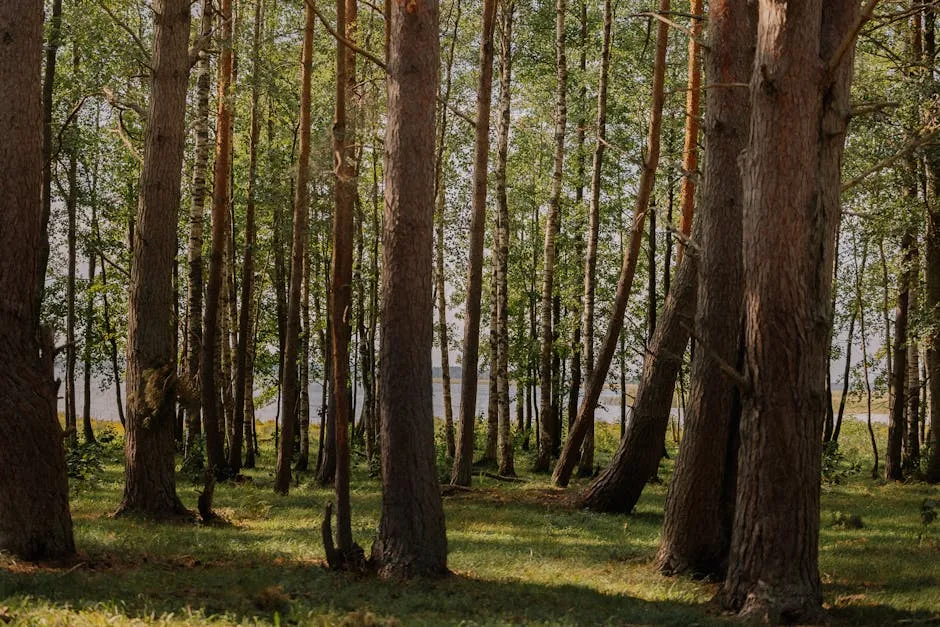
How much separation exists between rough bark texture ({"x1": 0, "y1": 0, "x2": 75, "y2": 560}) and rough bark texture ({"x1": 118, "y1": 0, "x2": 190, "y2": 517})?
3.16m

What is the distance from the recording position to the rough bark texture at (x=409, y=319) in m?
8.70

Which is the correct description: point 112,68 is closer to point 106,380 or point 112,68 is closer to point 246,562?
point 246,562

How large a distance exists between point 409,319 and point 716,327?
137 inches

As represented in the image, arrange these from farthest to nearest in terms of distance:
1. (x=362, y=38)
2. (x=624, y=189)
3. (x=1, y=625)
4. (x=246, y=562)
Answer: (x=624, y=189)
(x=362, y=38)
(x=246, y=562)
(x=1, y=625)

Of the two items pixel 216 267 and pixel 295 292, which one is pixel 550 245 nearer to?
pixel 295 292

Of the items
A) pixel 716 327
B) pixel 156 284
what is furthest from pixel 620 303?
pixel 156 284

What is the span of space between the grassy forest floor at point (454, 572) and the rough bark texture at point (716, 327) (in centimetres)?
57

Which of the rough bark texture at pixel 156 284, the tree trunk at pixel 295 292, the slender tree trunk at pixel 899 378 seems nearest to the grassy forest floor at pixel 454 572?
the rough bark texture at pixel 156 284

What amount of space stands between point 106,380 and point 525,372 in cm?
1499

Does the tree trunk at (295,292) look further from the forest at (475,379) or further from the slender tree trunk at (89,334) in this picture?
the slender tree trunk at (89,334)

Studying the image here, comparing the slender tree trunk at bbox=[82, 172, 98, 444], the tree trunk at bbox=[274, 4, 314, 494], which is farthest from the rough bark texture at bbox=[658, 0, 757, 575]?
the slender tree trunk at bbox=[82, 172, 98, 444]

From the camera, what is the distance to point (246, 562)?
9711 millimetres

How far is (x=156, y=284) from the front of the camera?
1222 cm

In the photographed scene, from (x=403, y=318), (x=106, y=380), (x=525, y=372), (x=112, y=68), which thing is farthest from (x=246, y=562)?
(x=106, y=380)
